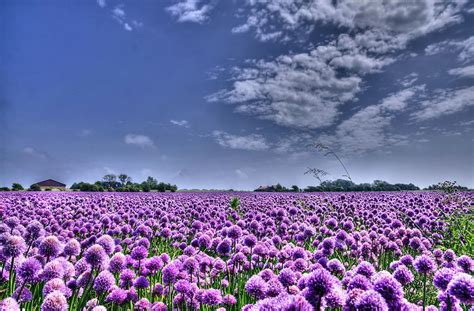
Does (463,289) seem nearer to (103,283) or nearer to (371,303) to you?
(371,303)

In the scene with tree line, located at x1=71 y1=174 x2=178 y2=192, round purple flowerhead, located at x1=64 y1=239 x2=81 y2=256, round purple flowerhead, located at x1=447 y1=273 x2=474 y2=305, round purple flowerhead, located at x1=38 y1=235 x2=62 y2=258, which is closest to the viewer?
round purple flowerhead, located at x1=447 y1=273 x2=474 y2=305

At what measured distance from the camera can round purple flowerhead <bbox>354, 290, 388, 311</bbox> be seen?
1739 mm

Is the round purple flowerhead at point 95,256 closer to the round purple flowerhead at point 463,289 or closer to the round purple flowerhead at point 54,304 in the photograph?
the round purple flowerhead at point 54,304

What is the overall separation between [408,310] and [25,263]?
3.30 metres

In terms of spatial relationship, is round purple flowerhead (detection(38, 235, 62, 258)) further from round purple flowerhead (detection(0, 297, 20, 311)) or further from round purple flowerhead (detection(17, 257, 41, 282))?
round purple flowerhead (detection(0, 297, 20, 311))

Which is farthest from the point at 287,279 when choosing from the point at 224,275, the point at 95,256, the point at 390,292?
the point at 224,275

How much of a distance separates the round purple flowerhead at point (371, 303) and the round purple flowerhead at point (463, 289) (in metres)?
0.70

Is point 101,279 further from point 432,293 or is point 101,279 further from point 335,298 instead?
point 432,293

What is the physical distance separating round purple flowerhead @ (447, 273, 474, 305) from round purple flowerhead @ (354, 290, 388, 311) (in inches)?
27.5

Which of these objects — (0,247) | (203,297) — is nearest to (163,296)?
(203,297)

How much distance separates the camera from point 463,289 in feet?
6.84

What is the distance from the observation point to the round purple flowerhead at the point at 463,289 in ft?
6.75

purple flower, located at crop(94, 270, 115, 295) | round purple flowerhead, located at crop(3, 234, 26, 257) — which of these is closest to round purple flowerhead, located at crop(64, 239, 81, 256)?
round purple flowerhead, located at crop(3, 234, 26, 257)

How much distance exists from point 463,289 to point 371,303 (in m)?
0.80
